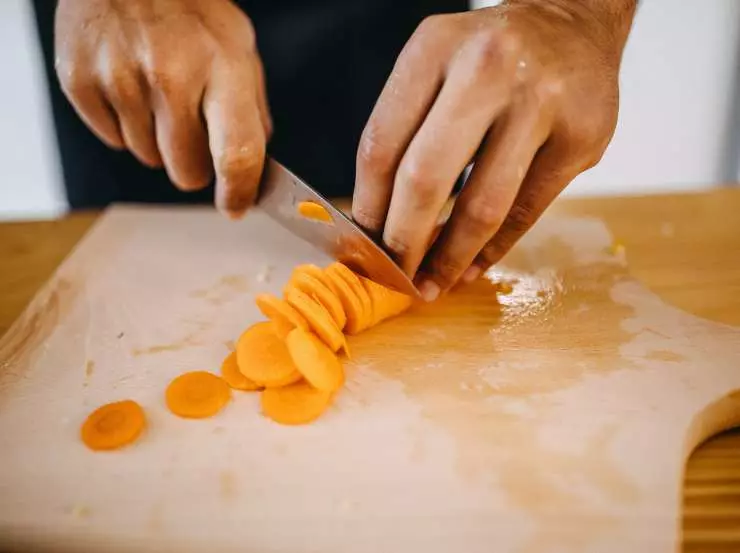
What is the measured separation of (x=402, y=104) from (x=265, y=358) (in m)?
0.49

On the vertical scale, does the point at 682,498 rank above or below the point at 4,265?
above

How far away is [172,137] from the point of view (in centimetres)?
138

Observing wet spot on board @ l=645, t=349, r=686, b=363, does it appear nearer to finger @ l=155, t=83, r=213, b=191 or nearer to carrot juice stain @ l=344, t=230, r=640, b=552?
carrot juice stain @ l=344, t=230, r=640, b=552

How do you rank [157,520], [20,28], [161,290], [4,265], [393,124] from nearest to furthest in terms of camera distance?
[157,520] < [393,124] < [161,290] < [4,265] < [20,28]

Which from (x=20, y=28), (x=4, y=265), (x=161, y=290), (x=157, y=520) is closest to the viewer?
(x=157, y=520)

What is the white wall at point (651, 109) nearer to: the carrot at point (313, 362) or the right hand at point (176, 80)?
the right hand at point (176, 80)

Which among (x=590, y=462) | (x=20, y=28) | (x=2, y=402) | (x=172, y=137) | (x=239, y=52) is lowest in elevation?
(x=20, y=28)

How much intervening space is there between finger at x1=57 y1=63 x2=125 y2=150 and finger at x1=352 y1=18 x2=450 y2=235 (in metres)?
0.64

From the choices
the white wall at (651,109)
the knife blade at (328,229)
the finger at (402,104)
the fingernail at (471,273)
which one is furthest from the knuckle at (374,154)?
the white wall at (651,109)

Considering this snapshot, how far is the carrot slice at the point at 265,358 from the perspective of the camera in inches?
45.1

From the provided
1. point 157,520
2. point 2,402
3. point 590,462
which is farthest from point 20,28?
point 590,462

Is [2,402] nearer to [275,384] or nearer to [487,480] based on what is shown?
[275,384]

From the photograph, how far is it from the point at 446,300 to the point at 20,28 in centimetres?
296

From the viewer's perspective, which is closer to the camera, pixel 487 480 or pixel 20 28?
pixel 487 480
